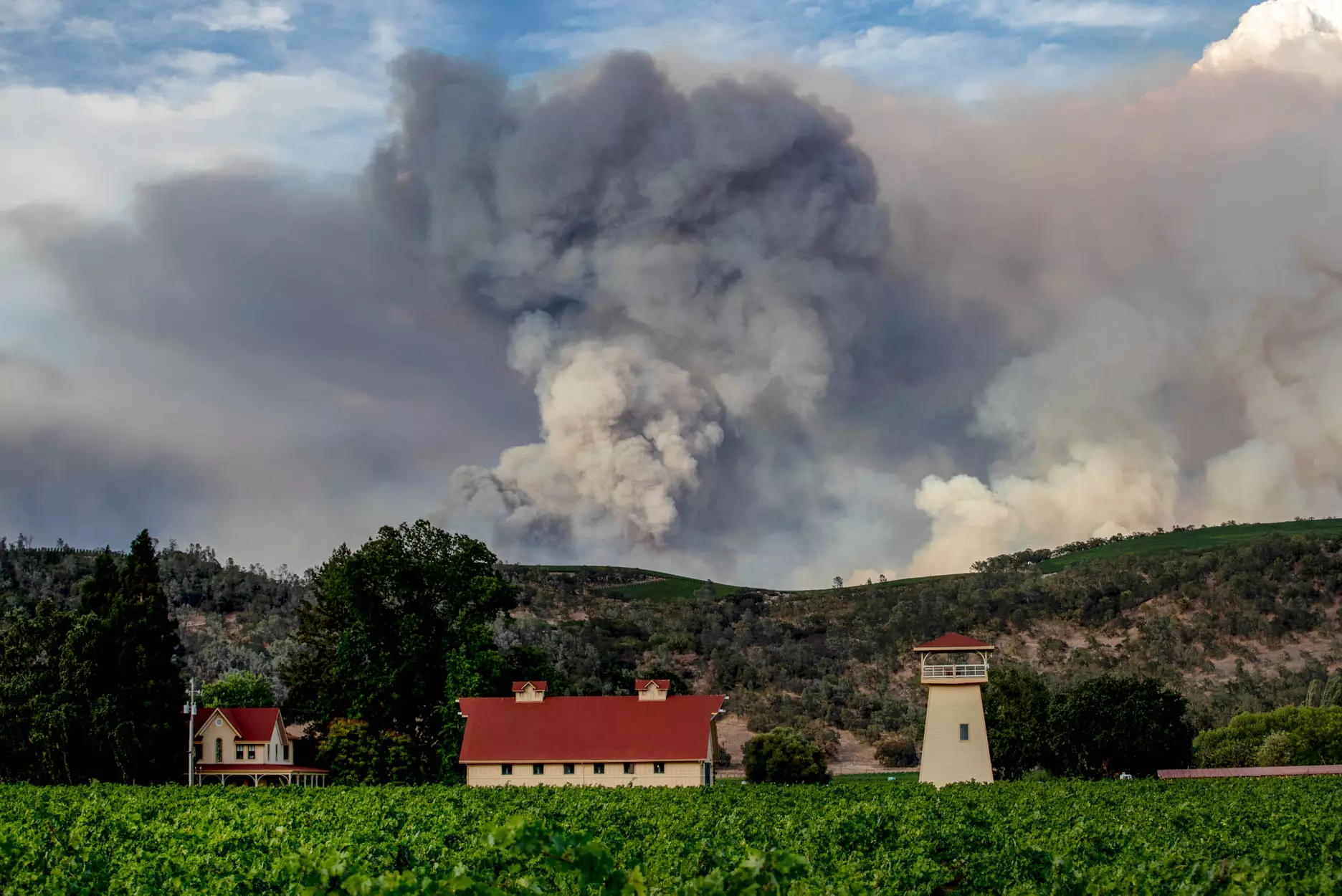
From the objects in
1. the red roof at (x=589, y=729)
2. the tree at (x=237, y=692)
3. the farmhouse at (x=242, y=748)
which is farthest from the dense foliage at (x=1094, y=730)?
the tree at (x=237, y=692)

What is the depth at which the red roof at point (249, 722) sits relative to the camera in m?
59.3

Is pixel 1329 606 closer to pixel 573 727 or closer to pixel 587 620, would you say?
pixel 587 620

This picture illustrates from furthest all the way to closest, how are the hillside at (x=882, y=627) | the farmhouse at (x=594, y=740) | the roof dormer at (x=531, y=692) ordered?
1. the hillside at (x=882, y=627)
2. the roof dormer at (x=531, y=692)
3. the farmhouse at (x=594, y=740)

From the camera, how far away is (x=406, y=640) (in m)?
61.1

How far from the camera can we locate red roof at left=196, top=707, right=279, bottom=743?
59281 millimetres

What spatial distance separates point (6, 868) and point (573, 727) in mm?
37004

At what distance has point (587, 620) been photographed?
121 metres

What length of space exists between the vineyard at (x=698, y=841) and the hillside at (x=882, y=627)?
4020cm

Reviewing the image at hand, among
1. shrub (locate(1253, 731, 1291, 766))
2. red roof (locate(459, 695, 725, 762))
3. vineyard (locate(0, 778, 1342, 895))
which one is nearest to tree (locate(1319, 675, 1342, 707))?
shrub (locate(1253, 731, 1291, 766))

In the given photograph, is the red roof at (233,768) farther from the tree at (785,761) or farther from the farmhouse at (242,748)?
the tree at (785,761)

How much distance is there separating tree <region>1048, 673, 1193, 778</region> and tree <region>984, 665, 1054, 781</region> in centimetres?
65

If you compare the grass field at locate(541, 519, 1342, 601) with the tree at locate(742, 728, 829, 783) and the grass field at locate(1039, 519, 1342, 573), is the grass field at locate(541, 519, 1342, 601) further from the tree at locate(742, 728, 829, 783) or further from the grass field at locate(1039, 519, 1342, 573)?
the tree at locate(742, 728, 829, 783)

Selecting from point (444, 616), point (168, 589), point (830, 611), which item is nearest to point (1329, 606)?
point (830, 611)

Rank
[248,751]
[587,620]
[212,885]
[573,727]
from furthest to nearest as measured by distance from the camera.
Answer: [587,620] → [248,751] → [573,727] → [212,885]
